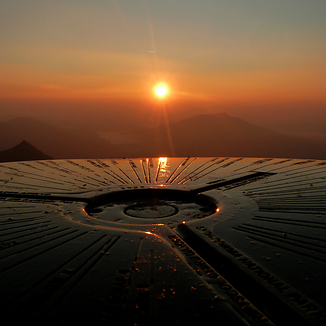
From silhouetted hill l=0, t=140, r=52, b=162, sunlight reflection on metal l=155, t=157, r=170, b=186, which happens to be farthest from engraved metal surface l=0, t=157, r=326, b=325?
silhouetted hill l=0, t=140, r=52, b=162

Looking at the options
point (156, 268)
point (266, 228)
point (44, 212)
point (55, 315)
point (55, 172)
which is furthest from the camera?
point (55, 172)

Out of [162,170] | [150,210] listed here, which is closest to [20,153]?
[162,170]

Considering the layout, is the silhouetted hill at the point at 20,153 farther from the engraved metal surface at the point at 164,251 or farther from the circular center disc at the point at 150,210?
the circular center disc at the point at 150,210

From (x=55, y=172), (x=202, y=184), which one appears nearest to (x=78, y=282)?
(x=202, y=184)

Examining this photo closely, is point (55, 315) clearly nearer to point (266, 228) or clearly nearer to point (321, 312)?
point (321, 312)

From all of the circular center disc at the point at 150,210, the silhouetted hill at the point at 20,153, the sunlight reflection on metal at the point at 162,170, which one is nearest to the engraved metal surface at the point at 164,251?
the circular center disc at the point at 150,210

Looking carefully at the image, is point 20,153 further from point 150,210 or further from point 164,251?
point 164,251

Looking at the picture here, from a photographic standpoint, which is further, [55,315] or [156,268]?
[156,268]
